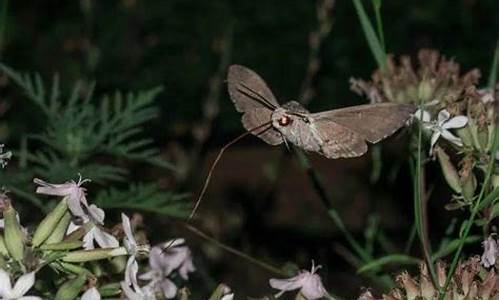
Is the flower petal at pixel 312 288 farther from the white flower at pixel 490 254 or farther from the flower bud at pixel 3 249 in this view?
the flower bud at pixel 3 249

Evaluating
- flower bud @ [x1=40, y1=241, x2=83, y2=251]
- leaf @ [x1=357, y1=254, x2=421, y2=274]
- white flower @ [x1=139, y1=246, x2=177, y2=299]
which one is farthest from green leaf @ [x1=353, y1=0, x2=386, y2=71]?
flower bud @ [x1=40, y1=241, x2=83, y2=251]

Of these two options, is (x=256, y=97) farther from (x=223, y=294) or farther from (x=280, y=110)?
(x=223, y=294)

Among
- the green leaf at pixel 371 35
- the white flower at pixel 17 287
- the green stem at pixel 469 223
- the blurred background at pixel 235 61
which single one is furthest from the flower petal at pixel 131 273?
the blurred background at pixel 235 61

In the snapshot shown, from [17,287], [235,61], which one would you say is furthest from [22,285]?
[235,61]

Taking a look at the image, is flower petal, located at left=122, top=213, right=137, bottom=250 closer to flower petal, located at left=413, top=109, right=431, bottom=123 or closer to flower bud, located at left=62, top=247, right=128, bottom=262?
flower bud, located at left=62, top=247, right=128, bottom=262

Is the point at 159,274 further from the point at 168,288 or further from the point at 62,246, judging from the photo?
the point at 62,246

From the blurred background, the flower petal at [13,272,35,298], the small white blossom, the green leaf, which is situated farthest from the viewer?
the blurred background
